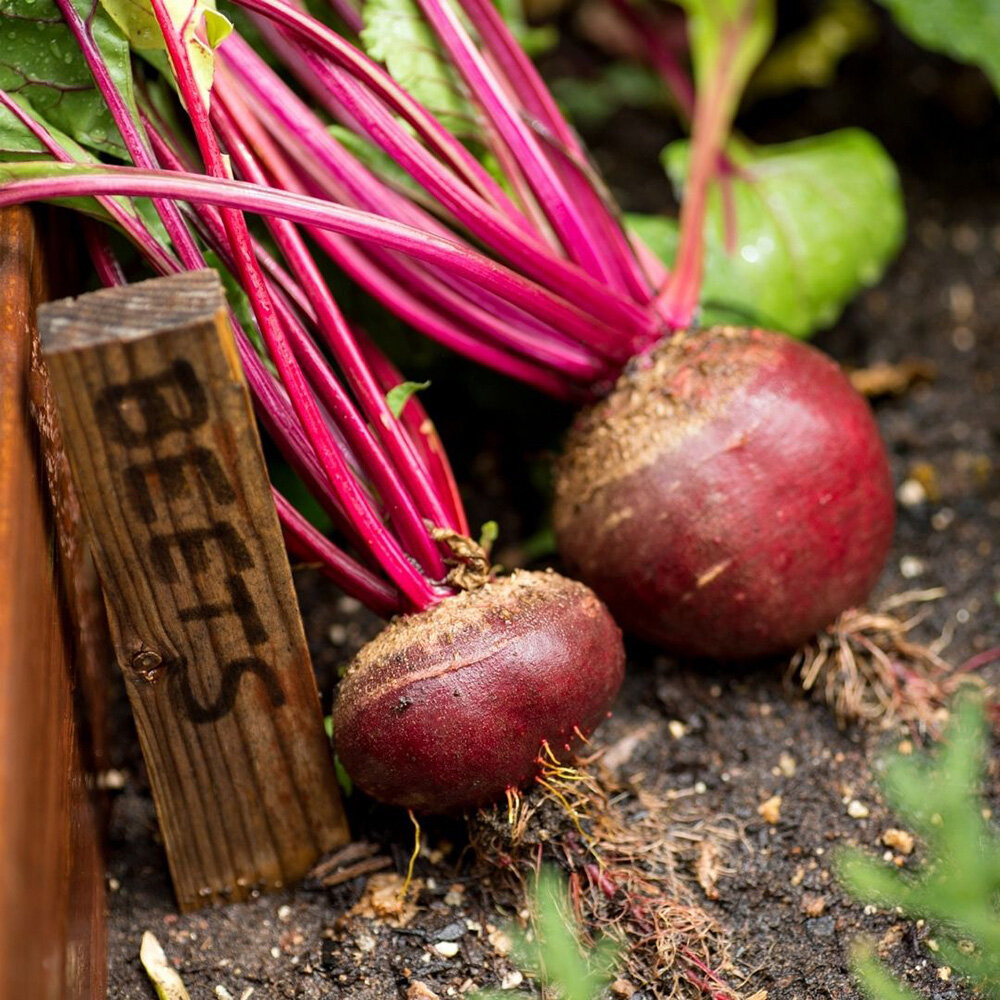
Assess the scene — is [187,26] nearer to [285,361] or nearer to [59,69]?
[59,69]

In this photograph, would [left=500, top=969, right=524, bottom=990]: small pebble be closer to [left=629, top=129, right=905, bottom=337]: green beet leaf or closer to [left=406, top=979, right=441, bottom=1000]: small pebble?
[left=406, top=979, right=441, bottom=1000]: small pebble

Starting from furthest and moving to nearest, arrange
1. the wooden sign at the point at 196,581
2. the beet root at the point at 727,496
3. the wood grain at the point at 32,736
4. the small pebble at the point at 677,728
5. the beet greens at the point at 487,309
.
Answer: the small pebble at the point at 677,728, the beet root at the point at 727,496, the beet greens at the point at 487,309, the wooden sign at the point at 196,581, the wood grain at the point at 32,736

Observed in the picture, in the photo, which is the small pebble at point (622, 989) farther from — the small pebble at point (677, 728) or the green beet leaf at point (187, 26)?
the green beet leaf at point (187, 26)

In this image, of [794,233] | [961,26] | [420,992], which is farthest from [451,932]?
[961,26]

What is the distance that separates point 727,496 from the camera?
148 centimetres

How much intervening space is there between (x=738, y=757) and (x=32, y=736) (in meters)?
0.97

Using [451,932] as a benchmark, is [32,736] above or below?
above

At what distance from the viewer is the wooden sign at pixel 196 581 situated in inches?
41.6

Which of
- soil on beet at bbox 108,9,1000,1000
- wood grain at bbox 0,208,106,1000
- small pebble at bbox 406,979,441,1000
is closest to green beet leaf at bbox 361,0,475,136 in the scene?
soil on beet at bbox 108,9,1000,1000

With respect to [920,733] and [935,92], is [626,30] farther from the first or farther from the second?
[920,733]

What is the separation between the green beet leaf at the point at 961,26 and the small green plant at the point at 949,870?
1187 mm

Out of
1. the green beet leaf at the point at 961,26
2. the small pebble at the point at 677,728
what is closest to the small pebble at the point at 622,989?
the small pebble at the point at 677,728

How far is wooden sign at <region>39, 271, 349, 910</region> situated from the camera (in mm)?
1058

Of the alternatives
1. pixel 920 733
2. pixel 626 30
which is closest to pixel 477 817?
pixel 920 733
